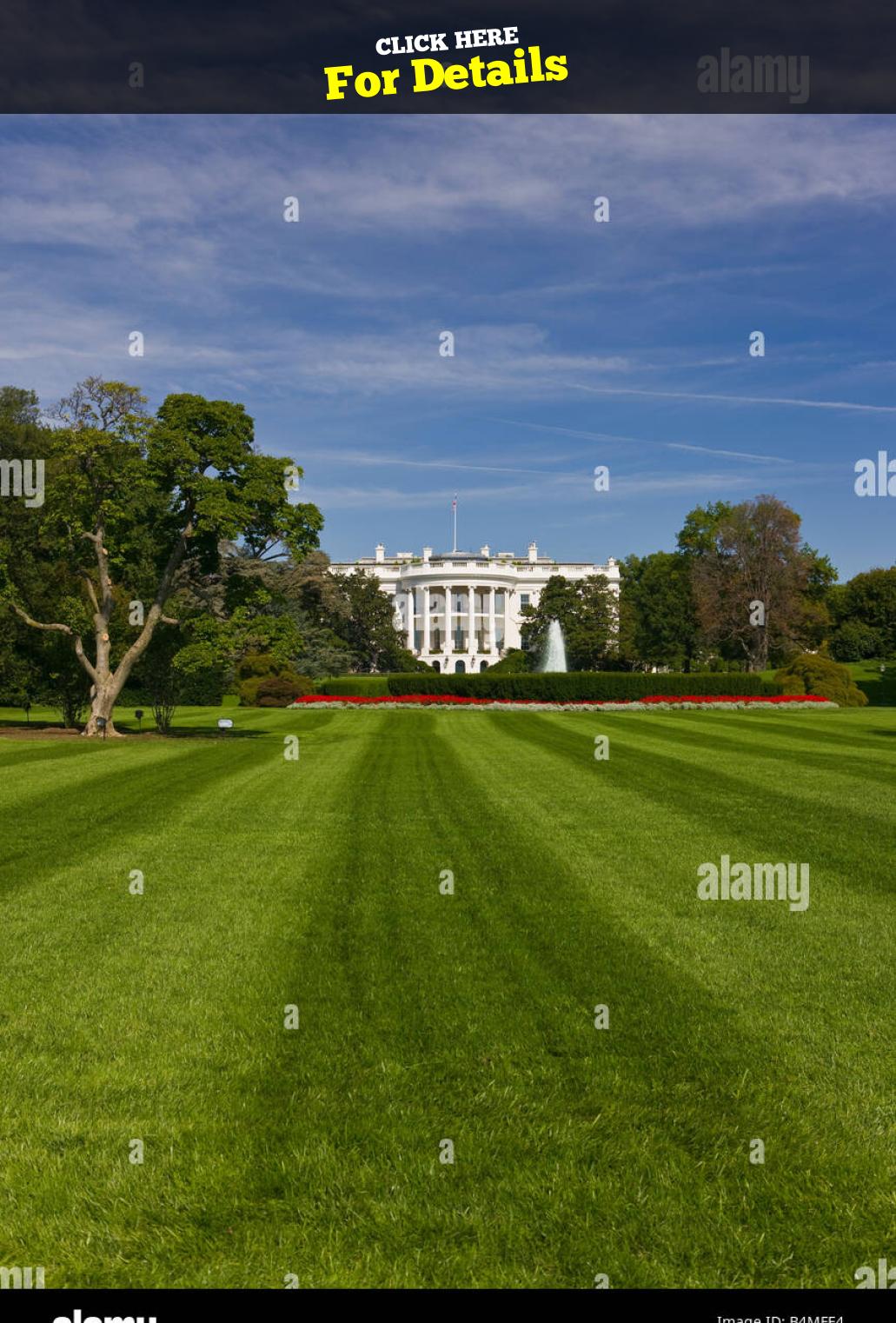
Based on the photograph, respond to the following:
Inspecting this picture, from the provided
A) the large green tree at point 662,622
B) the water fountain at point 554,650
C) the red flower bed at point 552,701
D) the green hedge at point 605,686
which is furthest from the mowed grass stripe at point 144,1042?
the large green tree at point 662,622

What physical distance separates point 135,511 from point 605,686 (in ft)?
88.7

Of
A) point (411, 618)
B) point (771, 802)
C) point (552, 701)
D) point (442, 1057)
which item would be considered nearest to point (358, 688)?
point (552, 701)

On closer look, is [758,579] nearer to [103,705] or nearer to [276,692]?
[276,692]

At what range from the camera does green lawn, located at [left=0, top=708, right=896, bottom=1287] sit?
156 inches

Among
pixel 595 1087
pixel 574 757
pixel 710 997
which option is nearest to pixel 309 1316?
pixel 595 1087

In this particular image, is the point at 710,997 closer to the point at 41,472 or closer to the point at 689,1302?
the point at 689,1302

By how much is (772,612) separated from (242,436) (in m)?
52.2

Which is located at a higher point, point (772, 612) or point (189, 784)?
point (772, 612)

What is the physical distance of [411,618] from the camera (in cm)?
12688

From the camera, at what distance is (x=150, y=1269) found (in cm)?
377

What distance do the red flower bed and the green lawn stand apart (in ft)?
110

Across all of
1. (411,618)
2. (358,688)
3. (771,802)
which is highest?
(411,618)
